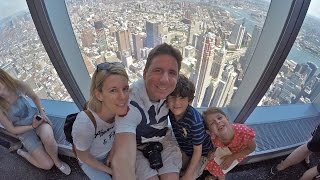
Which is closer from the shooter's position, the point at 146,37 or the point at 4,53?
the point at 146,37

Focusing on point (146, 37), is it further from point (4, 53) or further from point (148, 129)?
point (4, 53)

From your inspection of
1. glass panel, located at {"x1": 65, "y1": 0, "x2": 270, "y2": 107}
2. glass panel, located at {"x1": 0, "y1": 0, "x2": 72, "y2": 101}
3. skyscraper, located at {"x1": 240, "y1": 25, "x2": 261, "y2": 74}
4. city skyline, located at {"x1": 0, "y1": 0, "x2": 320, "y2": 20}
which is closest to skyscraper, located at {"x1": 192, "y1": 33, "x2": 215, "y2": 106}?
glass panel, located at {"x1": 65, "y1": 0, "x2": 270, "y2": 107}

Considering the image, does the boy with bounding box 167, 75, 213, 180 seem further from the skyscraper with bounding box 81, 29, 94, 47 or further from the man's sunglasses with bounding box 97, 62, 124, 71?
the skyscraper with bounding box 81, 29, 94, 47

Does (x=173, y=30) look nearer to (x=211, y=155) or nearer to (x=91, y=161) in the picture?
(x=211, y=155)

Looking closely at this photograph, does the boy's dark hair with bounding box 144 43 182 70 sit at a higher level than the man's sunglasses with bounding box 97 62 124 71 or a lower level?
higher

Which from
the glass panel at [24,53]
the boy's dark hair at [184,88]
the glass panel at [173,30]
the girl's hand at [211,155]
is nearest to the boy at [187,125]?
the boy's dark hair at [184,88]

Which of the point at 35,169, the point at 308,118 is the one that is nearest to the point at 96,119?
the point at 35,169
